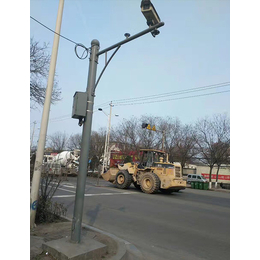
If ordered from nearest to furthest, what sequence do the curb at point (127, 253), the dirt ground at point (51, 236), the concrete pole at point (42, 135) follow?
the dirt ground at point (51, 236) < the curb at point (127, 253) < the concrete pole at point (42, 135)

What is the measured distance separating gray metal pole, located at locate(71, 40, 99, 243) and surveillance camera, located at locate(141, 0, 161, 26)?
1.22 meters

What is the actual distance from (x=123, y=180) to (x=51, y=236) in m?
12.3

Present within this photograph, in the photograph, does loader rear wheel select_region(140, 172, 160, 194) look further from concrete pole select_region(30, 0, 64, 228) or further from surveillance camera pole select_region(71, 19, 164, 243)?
surveillance camera pole select_region(71, 19, 164, 243)

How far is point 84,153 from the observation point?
181 inches

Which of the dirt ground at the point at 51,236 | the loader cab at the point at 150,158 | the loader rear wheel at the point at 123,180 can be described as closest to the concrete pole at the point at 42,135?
the dirt ground at the point at 51,236

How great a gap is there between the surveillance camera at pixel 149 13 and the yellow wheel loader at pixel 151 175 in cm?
1123

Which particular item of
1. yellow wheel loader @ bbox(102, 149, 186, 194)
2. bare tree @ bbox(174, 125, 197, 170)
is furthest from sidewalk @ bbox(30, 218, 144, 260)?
bare tree @ bbox(174, 125, 197, 170)

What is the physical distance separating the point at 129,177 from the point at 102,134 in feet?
113

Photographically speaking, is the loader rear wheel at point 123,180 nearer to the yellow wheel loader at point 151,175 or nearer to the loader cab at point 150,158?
the yellow wheel loader at point 151,175

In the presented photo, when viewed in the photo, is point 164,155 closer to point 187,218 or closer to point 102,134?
point 187,218

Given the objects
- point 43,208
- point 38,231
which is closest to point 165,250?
point 38,231

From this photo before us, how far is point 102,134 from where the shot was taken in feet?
167

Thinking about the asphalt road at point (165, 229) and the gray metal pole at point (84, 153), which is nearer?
the gray metal pole at point (84, 153)

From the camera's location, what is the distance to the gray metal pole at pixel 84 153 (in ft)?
14.5
